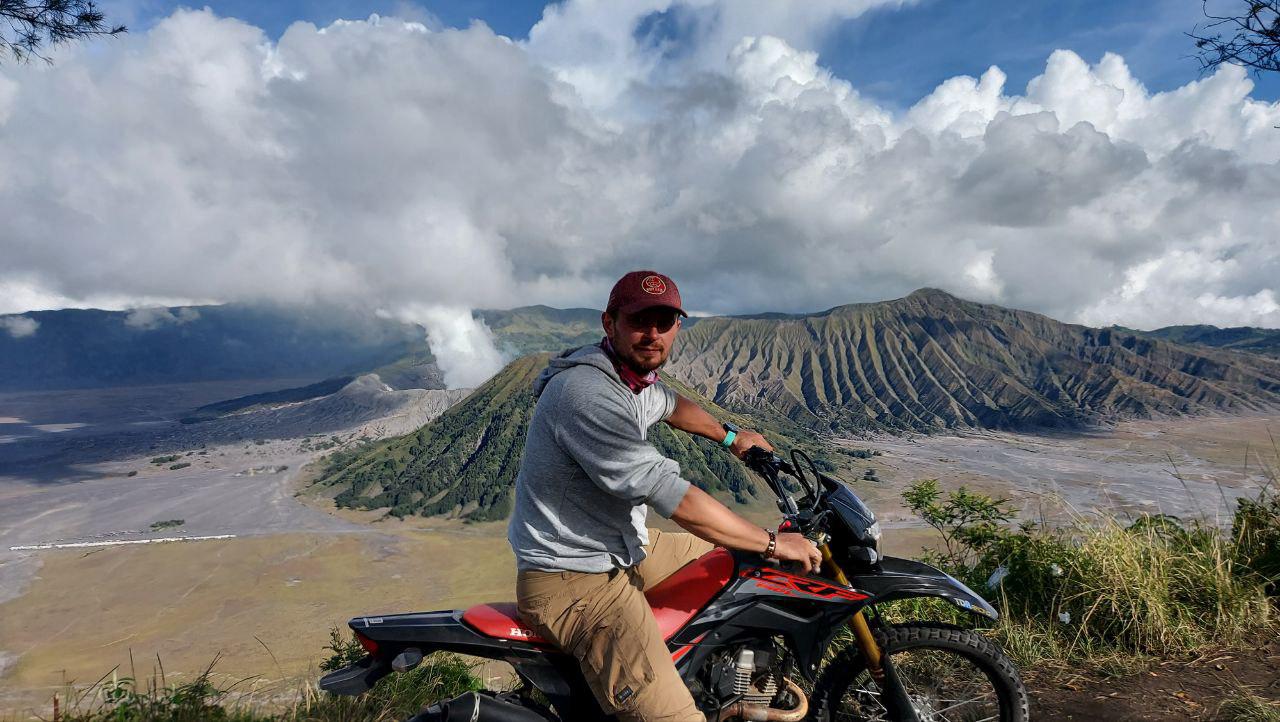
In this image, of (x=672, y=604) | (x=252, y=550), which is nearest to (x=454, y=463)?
(x=252, y=550)

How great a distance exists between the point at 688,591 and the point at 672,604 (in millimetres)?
103

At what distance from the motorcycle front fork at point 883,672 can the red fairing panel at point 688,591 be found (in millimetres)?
535

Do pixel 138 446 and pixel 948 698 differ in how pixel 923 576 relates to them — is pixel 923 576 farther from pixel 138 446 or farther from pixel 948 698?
pixel 138 446

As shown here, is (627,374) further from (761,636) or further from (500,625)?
(761,636)

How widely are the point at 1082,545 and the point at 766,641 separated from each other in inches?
140

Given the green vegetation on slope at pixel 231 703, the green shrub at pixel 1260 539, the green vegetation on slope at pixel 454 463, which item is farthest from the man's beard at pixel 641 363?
the green vegetation on slope at pixel 454 463

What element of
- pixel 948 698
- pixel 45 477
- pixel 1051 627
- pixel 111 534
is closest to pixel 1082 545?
pixel 1051 627

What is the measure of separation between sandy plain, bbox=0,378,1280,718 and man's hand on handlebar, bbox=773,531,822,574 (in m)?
4.02

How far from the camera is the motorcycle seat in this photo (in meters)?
2.92

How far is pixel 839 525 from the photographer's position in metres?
3.05

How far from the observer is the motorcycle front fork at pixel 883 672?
10.2ft

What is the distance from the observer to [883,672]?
3178 millimetres

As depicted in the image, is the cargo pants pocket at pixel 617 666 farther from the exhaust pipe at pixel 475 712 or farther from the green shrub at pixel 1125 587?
the green shrub at pixel 1125 587

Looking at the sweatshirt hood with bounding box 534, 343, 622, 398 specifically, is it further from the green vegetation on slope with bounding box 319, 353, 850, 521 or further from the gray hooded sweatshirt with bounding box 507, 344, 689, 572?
the green vegetation on slope with bounding box 319, 353, 850, 521
